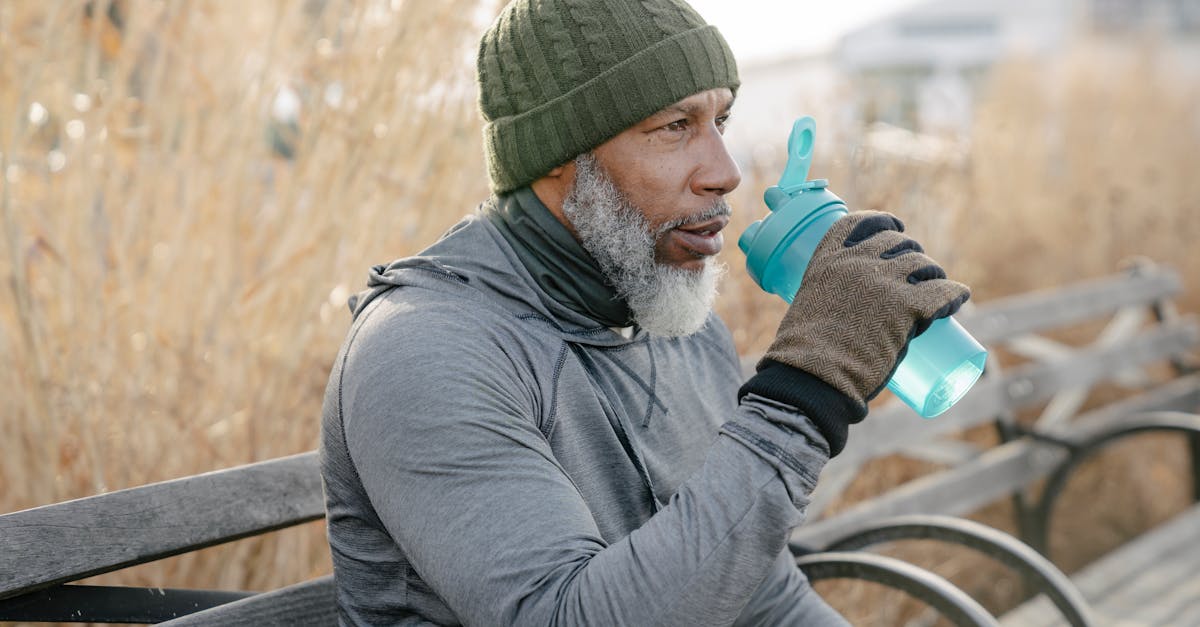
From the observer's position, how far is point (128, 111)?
2.43 meters

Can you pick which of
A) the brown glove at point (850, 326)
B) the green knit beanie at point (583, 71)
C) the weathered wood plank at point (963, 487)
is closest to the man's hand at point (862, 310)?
the brown glove at point (850, 326)

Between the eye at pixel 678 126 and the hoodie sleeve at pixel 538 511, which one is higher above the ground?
the eye at pixel 678 126

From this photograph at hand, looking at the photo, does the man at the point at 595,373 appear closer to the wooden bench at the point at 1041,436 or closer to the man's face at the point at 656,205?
the man's face at the point at 656,205

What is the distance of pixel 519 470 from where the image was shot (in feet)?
4.44

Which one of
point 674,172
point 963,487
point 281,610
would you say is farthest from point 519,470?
point 963,487

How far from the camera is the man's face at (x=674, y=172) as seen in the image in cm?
171

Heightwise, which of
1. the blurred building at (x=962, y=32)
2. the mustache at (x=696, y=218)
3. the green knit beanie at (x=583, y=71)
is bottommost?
the blurred building at (x=962, y=32)

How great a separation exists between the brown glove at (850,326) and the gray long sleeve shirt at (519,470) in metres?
0.04

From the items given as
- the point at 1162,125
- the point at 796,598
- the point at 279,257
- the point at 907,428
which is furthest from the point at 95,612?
the point at 1162,125

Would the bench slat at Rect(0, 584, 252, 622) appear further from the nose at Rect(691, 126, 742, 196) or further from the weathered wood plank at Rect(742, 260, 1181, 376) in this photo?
the weathered wood plank at Rect(742, 260, 1181, 376)

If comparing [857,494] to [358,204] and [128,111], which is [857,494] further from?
[128,111]

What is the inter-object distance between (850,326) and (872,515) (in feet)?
5.67

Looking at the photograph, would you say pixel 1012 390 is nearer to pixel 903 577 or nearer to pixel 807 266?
pixel 903 577

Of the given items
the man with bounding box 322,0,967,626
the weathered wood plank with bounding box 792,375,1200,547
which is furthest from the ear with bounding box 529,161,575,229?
the weathered wood plank with bounding box 792,375,1200,547
